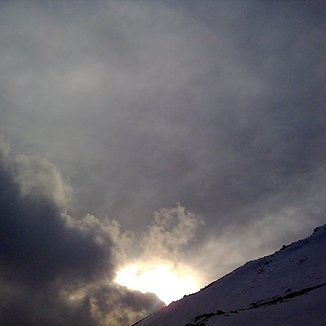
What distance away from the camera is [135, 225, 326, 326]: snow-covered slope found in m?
31.2

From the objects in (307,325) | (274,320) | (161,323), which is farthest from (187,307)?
(307,325)

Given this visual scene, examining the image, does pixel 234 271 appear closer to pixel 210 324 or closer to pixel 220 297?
pixel 220 297

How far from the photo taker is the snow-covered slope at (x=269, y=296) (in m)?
31.2

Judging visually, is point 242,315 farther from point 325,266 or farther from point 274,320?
point 325,266

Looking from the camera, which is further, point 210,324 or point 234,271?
point 234,271

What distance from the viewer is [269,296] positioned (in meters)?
40.8

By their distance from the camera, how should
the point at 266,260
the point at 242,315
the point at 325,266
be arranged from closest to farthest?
the point at 242,315 → the point at 325,266 → the point at 266,260

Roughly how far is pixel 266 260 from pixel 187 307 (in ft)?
51.2

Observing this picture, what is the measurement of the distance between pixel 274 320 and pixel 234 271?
35.7 meters

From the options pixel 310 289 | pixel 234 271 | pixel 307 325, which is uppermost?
pixel 234 271

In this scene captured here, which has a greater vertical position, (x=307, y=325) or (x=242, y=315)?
(x=242, y=315)

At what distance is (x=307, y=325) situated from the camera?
86.3 ft

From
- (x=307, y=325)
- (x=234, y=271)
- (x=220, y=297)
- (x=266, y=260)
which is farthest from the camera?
(x=234, y=271)

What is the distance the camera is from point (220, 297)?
5225 centimetres
